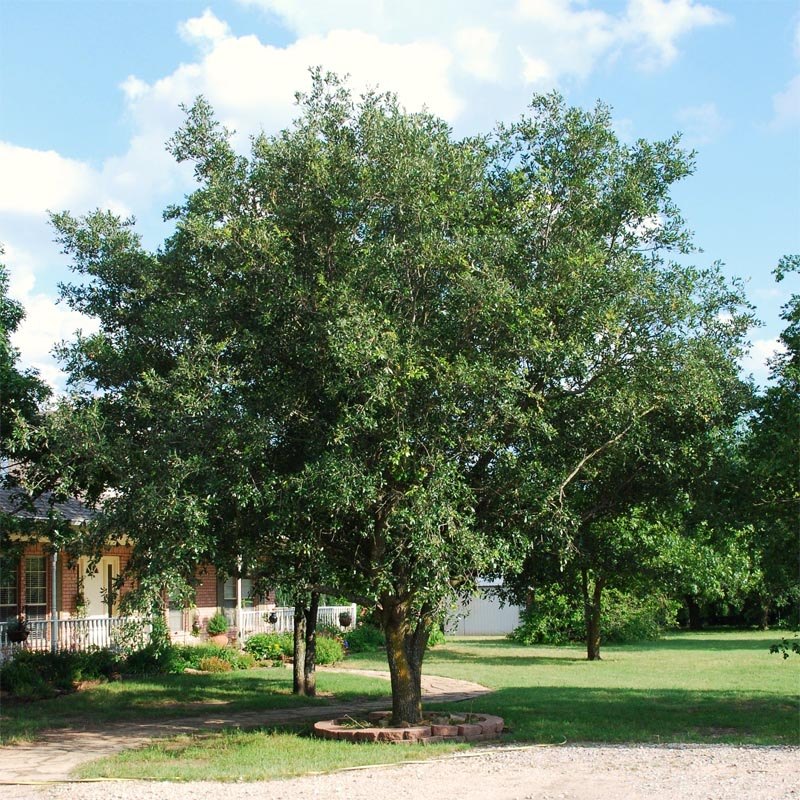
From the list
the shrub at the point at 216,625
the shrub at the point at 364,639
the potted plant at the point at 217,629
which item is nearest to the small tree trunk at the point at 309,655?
the potted plant at the point at 217,629

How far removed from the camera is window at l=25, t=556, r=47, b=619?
24.2 metres

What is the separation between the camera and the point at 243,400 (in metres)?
12.8

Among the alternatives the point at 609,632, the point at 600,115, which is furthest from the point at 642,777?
the point at 609,632

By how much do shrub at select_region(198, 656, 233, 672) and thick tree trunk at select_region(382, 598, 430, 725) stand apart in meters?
11.9

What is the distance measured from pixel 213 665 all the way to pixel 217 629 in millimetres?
3025

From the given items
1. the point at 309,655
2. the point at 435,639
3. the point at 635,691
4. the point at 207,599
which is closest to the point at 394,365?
the point at 309,655

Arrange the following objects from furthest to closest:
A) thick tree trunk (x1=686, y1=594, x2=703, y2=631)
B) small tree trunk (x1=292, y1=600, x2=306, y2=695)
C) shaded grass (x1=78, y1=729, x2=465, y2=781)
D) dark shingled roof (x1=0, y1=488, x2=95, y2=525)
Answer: thick tree trunk (x1=686, y1=594, x2=703, y2=631)
dark shingled roof (x1=0, y1=488, x2=95, y2=525)
small tree trunk (x1=292, y1=600, x2=306, y2=695)
shaded grass (x1=78, y1=729, x2=465, y2=781)

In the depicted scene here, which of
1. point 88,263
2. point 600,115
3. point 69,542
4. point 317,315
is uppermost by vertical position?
point 600,115

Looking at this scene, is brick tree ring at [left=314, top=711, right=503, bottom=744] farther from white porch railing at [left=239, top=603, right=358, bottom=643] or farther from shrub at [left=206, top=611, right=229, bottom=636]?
white porch railing at [left=239, top=603, right=358, bottom=643]

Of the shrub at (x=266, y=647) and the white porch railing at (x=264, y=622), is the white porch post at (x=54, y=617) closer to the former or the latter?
the shrub at (x=266, y=647)

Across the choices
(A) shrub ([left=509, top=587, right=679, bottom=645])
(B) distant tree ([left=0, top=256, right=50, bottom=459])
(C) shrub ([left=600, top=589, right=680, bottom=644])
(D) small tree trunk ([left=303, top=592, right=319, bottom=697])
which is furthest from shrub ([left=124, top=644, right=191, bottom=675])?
(C) shrub ([left=600, top=589, right=680, bottom=644])

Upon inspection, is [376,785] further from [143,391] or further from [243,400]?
[143,391]

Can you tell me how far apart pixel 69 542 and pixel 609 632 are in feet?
96.4

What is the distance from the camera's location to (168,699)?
20.0 metres
